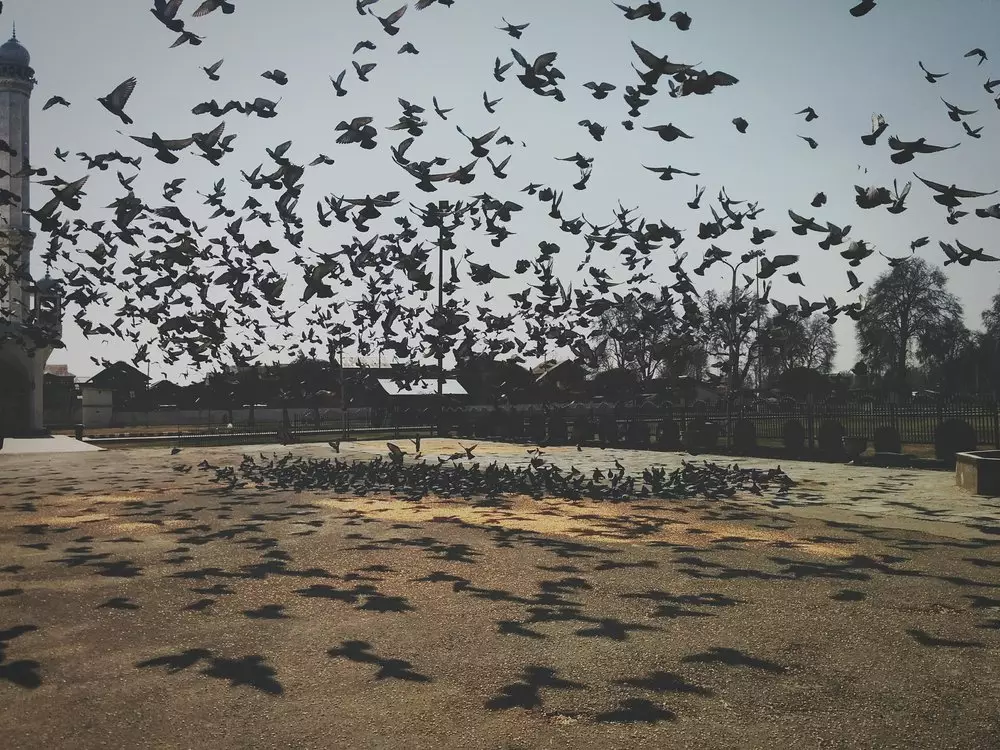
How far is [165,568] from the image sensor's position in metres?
8.88

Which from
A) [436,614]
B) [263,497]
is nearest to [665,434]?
[263,497]

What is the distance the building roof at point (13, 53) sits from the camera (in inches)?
2293

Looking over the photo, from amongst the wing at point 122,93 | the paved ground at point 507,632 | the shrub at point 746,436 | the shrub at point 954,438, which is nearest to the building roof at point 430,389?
the shrub at point 746,436

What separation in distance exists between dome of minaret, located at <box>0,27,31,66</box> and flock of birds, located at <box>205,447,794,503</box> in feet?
183

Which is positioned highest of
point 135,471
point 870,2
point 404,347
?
point 870,2

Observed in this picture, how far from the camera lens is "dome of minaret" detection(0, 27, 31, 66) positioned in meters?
58.2

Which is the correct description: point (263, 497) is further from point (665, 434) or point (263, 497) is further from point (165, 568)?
point (665, 434)

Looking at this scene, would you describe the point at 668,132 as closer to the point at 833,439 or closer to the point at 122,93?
the point at 122,93

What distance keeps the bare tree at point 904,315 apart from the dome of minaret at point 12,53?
77240 mm

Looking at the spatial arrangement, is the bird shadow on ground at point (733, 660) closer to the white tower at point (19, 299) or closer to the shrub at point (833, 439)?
the shrub at point (833, 439)

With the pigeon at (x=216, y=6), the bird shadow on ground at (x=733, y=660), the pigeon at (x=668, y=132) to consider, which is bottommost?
the bird shadow on ground at (x=733, y=660)

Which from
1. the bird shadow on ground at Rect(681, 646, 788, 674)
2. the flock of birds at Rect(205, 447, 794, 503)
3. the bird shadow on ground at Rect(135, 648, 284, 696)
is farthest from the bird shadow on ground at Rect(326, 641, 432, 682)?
the flock of birds at Rect(205, 447, 794, 503)

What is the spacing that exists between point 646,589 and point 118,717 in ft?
15.9

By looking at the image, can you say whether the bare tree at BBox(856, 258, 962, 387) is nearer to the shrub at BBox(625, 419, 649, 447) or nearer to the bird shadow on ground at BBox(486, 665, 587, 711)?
the shrub at BBox(625, 419, 649, 447)
